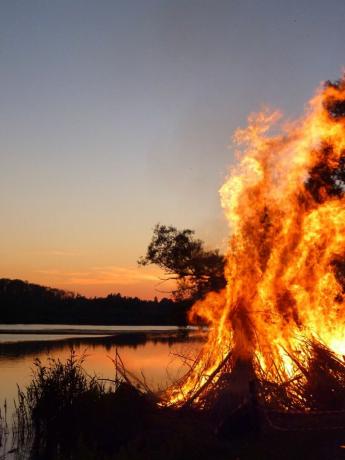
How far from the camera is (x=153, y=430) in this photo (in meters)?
13.6

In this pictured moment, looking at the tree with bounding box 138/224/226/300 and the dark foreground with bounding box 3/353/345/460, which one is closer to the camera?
the dark foreground with bounding box 3/353/345/460

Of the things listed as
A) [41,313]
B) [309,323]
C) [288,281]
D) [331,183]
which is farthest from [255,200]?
[41,313]

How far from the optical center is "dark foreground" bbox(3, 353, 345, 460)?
11.5m

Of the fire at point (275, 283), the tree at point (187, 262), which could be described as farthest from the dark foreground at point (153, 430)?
the tree at point (187, 262)

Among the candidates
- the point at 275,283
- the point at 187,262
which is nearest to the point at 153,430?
the point at 275,283

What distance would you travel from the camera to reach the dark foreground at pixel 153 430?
1152 cm

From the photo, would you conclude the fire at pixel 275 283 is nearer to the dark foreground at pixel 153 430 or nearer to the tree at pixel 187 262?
the dark foreground at pixel 153 430

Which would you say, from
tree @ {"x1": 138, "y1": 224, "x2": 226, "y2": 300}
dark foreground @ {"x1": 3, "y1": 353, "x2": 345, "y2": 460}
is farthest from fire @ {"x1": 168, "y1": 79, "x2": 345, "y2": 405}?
tree @ {"x1": 138, "y1": 224, "x2": 226, "y2": 300}

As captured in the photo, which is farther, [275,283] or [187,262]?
[187,262]

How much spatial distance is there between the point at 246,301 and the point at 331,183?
1297 centimetres

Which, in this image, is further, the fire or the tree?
the tree

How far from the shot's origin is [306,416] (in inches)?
507

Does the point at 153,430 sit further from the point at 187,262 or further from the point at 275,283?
the point at 187,262

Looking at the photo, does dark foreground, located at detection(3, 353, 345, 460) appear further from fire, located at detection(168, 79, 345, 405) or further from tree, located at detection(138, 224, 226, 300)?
tree, located at detection(138, 224, 226, 300)
